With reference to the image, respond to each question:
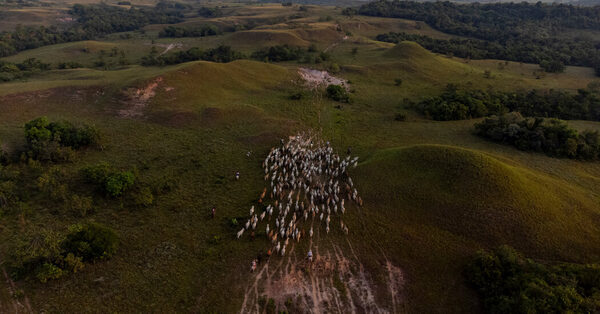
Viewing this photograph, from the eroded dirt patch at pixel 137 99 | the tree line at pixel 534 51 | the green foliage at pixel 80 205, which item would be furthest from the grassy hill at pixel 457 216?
the tree line at pixel 534 51

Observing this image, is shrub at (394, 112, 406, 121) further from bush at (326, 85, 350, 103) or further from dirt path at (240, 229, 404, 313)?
dirt path at (240, 229, 404, 313)

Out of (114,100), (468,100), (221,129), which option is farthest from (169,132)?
(468,100)

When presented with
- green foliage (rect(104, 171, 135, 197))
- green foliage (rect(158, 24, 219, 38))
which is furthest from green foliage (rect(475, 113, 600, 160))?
green foliage (rect(158, 24, 219, 38))

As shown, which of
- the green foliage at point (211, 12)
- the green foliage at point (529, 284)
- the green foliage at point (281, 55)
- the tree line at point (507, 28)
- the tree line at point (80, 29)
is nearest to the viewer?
the green foliage at point (529, 284)

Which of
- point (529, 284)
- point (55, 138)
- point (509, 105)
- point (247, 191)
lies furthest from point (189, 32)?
point (529, 284)

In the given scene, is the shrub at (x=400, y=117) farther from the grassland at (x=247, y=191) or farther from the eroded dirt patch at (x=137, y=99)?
the eroded dirt patch at (x=137, y=99)

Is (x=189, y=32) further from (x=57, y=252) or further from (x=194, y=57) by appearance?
(x=57, y=252)
